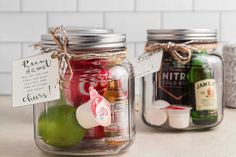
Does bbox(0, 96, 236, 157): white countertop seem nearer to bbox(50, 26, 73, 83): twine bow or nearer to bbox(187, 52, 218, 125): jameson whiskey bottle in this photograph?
bbox(187, 52, 218, 125): jameson whiskey bottle

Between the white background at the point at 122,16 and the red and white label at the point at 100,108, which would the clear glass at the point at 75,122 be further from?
the white background at the point at 122,16

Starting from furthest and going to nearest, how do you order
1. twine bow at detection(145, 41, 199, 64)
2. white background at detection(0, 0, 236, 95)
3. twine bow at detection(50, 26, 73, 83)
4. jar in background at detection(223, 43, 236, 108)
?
white background at detection(0, 0, 236, 95) < jar in background at detection(223, 43, 236, 108) < twine bow at detection(145, 41, 199, 64) < twine bow at detection(50, 26, 73, 83)

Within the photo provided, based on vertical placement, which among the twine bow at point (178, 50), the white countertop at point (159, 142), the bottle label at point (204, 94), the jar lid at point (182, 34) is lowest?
the white countertop at point (159, 142)

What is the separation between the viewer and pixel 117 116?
0.76 m

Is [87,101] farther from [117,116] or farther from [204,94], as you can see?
[204,94]

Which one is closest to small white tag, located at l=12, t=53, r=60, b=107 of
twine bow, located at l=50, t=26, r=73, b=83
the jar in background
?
twine bow, located at l=50, t=26, r=73, b=83

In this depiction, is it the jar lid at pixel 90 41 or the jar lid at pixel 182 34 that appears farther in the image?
the jar lid at pixel 182 34

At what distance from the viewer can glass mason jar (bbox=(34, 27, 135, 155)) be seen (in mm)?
726

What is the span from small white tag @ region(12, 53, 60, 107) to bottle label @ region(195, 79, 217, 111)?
306mm

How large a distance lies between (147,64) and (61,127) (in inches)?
9.9

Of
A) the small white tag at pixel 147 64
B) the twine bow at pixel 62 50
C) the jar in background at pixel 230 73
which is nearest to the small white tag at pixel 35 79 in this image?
the twine bow at pixel 62 50

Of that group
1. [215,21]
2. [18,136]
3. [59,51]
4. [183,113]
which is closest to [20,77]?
[59,51]

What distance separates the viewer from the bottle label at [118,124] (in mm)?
757

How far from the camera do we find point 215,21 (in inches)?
51.0
